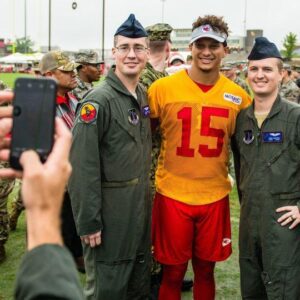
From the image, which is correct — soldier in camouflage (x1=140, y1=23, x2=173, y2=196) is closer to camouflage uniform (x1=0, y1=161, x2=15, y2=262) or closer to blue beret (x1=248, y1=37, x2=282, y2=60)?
blue beret (x1=248, y1=37, x2=282, y2=60)

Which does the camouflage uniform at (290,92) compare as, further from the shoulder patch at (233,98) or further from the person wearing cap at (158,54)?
the shoulder patch at (233,98)

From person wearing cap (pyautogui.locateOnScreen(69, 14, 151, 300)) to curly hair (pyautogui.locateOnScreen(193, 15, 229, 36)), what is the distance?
0.60m

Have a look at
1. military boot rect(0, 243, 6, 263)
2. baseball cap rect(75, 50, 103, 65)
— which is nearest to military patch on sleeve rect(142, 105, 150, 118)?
military boot rect(0, 243, 6, 263)

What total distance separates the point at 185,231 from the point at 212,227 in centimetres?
19

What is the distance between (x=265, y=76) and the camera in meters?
3.35

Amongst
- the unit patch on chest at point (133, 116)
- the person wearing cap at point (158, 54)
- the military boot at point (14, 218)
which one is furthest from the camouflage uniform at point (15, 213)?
the unit patch on chest at point (133, 116)

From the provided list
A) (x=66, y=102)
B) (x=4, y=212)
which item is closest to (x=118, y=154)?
(x=66, y=102)

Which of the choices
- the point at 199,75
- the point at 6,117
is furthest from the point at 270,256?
the point at 6,117

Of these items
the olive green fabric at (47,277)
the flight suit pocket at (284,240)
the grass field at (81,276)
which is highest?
the olive green fabric at (47,277)

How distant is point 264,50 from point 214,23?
439 millimetres

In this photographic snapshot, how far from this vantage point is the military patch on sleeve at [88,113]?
3016mm

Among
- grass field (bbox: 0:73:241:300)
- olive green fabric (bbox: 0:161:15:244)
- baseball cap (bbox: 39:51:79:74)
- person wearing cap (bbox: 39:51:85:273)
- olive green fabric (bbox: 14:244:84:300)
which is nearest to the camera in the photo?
olive green fabric (bbox: 14:244:84:300)

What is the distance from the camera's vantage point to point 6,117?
1.46m

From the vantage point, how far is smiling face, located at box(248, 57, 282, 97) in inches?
131
